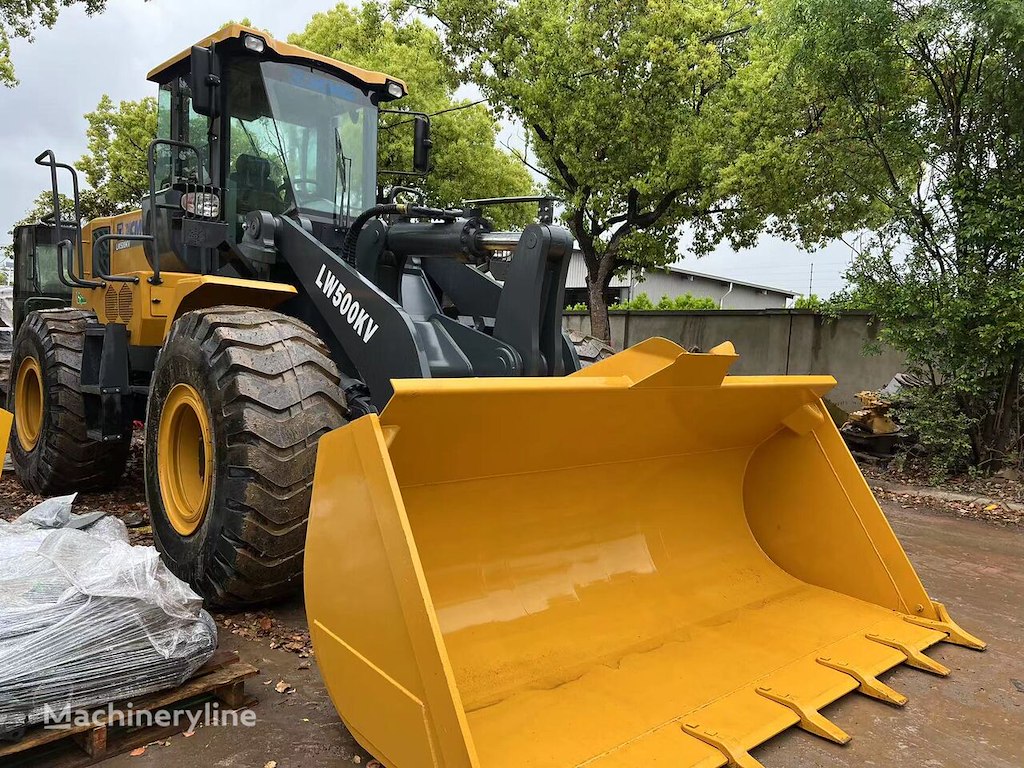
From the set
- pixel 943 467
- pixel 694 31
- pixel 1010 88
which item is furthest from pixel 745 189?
pixel 943 467

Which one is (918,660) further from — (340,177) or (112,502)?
(112,502)

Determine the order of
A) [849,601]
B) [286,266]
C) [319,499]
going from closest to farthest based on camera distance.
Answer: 1. [319,499]
2. [849,601]
3. [286,266]

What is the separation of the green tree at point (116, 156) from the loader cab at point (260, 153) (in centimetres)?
1907

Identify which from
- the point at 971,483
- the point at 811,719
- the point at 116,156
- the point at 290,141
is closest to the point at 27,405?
the point at 290,141

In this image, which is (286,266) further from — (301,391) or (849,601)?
(849,601)

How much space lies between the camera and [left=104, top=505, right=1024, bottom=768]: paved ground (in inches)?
95.8

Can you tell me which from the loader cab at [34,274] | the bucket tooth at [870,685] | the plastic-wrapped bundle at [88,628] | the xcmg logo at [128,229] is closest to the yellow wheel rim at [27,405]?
the xcmg logo at [128,229]

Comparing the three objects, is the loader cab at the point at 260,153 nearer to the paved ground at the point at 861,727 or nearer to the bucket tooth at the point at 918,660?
the paved ground at the point at 861,727

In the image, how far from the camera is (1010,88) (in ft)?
23.1

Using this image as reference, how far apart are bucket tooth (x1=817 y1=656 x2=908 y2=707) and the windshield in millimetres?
3524

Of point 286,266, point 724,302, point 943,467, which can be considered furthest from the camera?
point 724,302

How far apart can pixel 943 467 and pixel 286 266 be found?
6.86m

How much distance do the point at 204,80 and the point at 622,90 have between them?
9.43 meters

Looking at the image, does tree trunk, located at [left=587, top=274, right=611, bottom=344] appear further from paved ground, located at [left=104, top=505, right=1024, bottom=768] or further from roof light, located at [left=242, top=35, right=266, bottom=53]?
paved ground, located at [left=104, top=505, right=1024, bottom=768]
